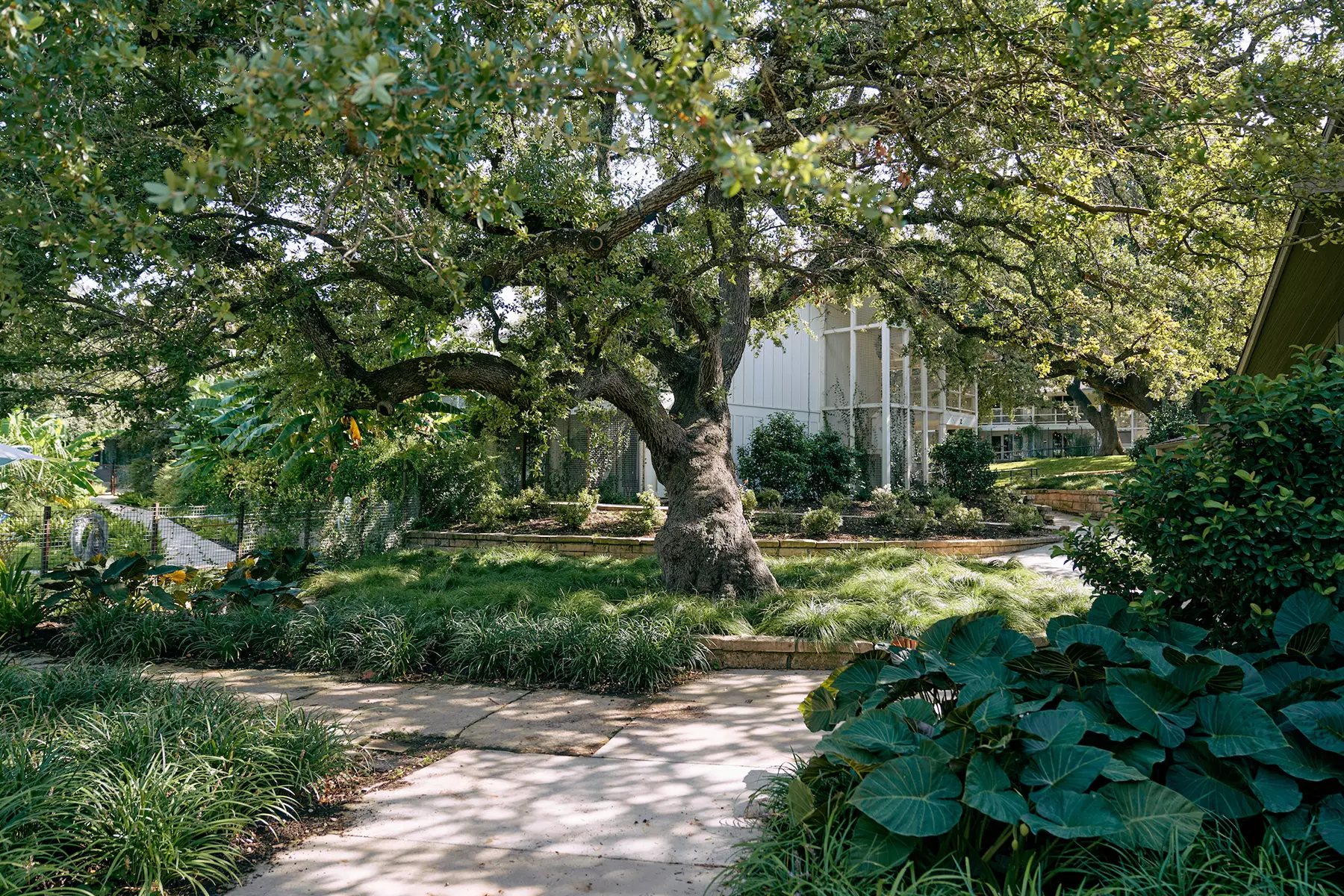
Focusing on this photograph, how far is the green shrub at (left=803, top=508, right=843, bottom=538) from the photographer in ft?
44.1

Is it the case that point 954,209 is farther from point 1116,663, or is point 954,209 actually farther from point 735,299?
point 1116,663

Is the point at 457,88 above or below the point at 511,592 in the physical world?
above

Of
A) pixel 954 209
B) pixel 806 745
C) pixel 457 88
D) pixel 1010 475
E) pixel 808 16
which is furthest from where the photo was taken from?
pixel 1010 475

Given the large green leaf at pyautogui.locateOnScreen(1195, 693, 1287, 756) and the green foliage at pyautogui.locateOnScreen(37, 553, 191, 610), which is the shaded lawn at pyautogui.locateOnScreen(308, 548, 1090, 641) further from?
the large green leaf at pyautogui.locateOnScreen(1195, 693, 1287, 756)

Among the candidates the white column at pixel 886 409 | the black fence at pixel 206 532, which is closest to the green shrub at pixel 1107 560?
the black fence at pixel 206 532

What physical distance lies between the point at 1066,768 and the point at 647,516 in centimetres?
1113

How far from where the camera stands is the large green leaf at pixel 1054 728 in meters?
3.03

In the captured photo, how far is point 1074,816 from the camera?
2.79 m

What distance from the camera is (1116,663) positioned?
3.61m

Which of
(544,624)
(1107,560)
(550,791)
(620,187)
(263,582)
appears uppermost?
(620,187)

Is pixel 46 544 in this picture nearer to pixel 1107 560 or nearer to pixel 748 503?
pixel 748 503

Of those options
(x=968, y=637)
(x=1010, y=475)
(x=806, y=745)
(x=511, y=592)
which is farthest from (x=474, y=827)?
(x=1010, y=475)

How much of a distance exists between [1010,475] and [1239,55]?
22.4 meters

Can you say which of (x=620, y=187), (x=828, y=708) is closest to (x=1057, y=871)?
(x=828, y=708)
